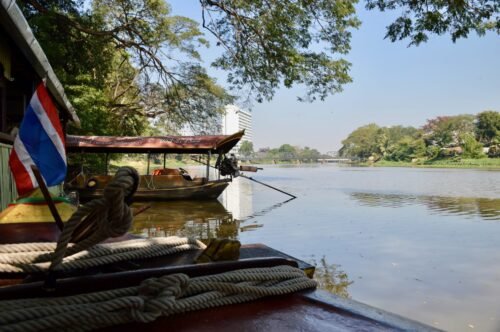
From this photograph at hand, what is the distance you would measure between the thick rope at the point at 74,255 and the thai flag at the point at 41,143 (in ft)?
2.03

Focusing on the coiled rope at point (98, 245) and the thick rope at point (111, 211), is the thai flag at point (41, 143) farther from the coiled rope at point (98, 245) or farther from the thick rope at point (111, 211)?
the thick rope at point (111, 211)

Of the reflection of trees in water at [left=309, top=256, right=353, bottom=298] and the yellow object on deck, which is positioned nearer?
the yellow object on deck

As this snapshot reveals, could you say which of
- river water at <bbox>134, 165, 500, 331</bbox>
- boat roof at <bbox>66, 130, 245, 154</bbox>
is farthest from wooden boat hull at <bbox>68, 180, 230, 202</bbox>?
boat roof at <bbox>66, 130, 245, 154</bbox>

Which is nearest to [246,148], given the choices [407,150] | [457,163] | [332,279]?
[407,150]

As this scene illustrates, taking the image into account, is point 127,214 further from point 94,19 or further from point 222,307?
point 94,19

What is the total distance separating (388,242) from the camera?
22.4 ft

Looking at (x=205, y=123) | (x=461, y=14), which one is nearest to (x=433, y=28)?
(x=461, y=14)

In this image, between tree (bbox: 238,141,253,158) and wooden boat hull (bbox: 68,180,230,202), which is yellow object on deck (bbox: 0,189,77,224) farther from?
tree (bbox: 238,141,253,158)

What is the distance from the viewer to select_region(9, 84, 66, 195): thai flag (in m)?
1.83

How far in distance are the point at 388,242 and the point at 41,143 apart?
6235 millimetres

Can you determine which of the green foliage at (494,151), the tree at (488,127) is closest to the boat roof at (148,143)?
the green foliage at (494,151)

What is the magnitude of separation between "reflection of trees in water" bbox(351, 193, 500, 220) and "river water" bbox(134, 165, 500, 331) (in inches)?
1.3

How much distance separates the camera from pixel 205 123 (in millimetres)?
19891

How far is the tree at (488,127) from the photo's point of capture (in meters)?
53.1
